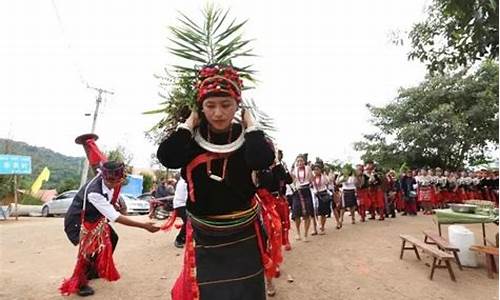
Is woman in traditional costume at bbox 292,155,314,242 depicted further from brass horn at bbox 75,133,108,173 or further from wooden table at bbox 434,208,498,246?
brass horn at bbox 75,133,108,173

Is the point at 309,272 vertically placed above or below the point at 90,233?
below

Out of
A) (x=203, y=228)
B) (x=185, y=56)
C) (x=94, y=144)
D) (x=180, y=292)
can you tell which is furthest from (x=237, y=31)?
(x=94, y=144)

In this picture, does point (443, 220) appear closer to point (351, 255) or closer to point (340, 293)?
point (351, 255)

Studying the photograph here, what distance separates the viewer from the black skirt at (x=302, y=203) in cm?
818

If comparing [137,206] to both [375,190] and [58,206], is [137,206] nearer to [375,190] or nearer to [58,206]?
[58,206]

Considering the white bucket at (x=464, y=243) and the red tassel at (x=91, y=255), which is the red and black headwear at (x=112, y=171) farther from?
the white bucket at (x=464, y=243)

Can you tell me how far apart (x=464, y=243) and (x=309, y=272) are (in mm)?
2704

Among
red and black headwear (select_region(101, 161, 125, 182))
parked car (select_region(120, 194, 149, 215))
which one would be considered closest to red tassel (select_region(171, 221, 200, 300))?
red and black headwear (select_region(101, 161, 125, 182))

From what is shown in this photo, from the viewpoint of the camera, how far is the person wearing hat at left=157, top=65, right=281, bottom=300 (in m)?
2.24

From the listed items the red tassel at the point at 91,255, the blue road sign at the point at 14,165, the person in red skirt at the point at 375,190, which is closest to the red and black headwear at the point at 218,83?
the red tassel at the point at 91,255

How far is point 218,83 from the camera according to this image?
2307mm

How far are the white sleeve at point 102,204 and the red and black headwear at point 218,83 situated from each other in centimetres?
261

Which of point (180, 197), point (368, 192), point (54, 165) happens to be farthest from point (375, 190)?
point (54, 165)

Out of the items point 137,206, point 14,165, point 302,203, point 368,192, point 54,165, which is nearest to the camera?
point 302,203
